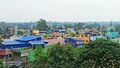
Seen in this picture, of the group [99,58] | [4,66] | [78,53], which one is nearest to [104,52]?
[99,58]

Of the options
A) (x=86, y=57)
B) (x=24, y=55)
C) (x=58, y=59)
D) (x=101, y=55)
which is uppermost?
(x=101, y=55)

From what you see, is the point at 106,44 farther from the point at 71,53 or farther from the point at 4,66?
the point at 4,66

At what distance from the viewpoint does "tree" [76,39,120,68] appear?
1078cm

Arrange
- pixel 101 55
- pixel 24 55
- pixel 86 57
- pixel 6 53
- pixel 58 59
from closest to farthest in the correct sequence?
pixel 101 55 < pixel 86 57 < pixel 58 59 < pixel 24 55 < pixel 6 53

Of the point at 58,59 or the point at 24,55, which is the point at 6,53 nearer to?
the point at 24,55

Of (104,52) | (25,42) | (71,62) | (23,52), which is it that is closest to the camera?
(104,52)

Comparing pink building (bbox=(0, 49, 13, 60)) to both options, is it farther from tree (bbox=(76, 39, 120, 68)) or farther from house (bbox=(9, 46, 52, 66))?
tree (bbox=(76, 39, 120, 68))

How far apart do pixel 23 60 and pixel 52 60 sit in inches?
308

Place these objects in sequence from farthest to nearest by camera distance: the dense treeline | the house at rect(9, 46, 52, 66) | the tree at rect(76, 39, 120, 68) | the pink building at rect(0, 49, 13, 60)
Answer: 1. the pink building at rect(0, 49, 13, 60)
2. the house at rect(9, 46, 52, 66)
3. the dense treeline
4. the tree at rect(76, 39, 120, 68)

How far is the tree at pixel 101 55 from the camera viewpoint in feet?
35.4

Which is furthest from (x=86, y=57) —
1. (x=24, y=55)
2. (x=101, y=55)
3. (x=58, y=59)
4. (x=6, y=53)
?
(x=6, y=53)

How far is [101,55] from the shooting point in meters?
11.2

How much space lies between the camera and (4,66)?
10008 millimetres

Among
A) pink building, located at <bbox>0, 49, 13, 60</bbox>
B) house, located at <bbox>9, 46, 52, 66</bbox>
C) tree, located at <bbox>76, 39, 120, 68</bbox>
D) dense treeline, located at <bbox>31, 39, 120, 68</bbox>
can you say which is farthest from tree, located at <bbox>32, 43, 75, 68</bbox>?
pink building, located at <bbox>0, 49, 13, 60</bbox>
